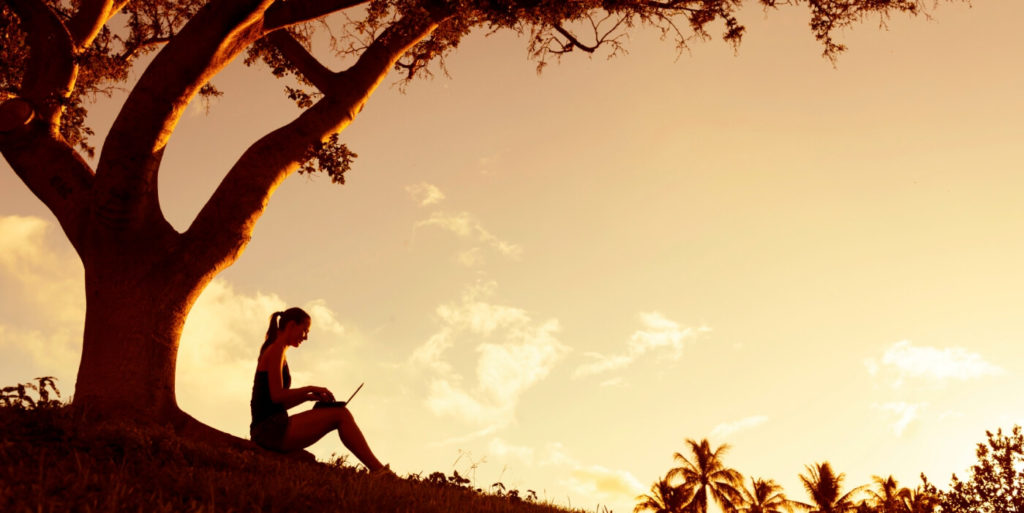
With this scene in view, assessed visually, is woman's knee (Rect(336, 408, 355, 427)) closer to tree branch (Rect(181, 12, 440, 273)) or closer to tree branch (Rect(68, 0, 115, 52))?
tree branch (Rect(181, 12, 440, 273))

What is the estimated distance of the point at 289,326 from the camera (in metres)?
7.43

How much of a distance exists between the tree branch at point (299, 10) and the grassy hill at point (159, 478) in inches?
211

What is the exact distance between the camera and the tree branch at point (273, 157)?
832 centimetres

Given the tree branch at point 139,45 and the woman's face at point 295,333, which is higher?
the tree branch at point 139,45

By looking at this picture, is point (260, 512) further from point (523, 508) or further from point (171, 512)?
point (523, 508)

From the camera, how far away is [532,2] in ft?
34.6

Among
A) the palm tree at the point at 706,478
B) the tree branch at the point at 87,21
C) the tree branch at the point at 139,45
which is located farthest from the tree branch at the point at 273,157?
the palm tree at the point at 706,478

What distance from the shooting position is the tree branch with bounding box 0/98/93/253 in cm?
852

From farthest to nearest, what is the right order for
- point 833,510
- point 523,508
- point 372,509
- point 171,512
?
1. point 833,510
2. point 523,508
3. point 372,509
4. point 171,512

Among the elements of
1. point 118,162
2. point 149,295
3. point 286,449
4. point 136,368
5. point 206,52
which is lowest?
point 286,449

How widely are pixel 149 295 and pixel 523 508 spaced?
4.73 metres

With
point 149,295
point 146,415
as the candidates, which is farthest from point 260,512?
point 149,295

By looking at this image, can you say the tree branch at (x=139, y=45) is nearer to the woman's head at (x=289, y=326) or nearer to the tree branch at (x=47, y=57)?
the tree branch at (x=47, y=57)

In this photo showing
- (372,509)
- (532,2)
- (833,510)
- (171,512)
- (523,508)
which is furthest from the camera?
(833,510)
